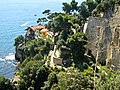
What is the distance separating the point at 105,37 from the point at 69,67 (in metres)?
4.49

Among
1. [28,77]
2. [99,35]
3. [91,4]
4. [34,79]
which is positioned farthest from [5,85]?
[91,4]

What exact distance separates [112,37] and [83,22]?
8279 millimetres

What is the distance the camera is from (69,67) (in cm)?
2862

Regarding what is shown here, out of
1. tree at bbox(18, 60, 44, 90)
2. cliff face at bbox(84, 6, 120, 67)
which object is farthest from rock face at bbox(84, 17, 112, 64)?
tree at bbox(18, 60, 44, 90)

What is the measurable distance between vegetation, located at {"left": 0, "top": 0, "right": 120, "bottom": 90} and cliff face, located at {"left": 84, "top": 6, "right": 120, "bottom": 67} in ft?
3.25

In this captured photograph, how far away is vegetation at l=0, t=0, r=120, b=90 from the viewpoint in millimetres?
21641

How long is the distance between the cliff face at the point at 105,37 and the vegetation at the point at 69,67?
99 centimetres

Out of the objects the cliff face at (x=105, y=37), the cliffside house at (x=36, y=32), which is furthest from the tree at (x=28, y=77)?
the cliffside house at (x=36, y=32)

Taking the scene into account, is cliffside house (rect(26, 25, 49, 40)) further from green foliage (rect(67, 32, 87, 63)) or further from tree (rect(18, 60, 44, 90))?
tree (rect(18, 60, 44, 90))

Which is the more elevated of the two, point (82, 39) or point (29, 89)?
point (82, 39)

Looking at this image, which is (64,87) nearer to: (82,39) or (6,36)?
(82,39)

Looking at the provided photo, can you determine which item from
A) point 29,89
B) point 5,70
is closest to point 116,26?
point 29,89

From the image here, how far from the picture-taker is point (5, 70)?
45875 mm

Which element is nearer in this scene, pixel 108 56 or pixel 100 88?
pixel 100 88
